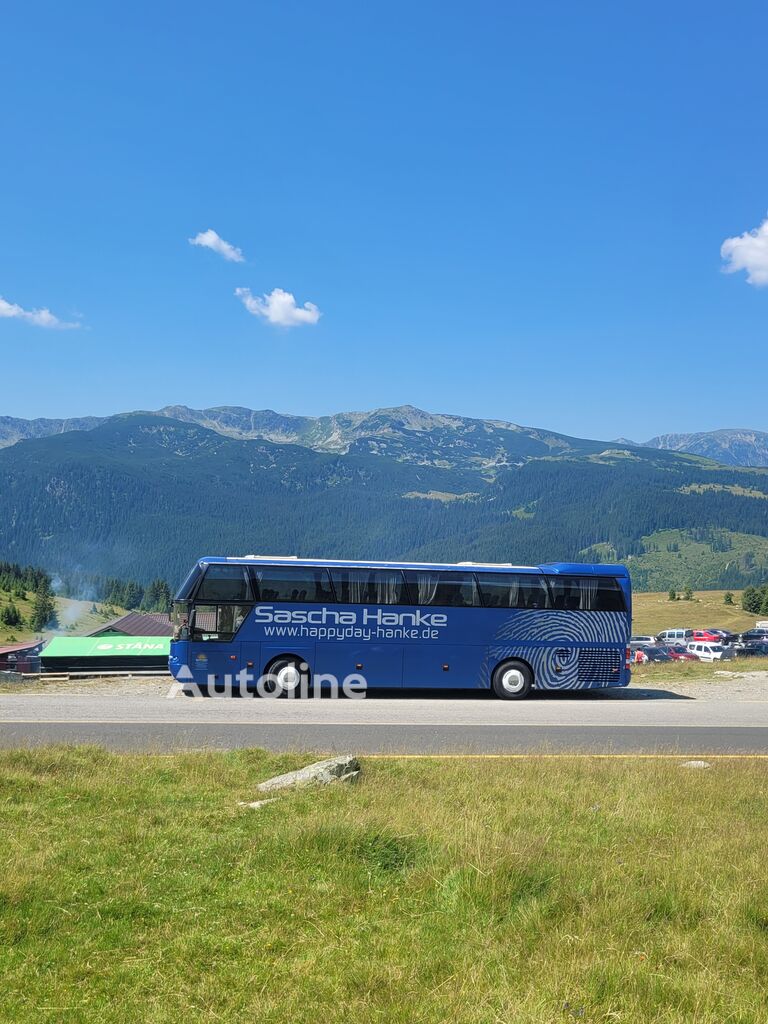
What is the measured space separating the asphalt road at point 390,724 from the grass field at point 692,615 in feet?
391

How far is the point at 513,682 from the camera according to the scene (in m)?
23.8

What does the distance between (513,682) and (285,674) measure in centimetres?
641

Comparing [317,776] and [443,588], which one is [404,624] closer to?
[443,588]

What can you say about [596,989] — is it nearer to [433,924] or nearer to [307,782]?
[433,924]

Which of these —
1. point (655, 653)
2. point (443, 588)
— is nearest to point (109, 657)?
point (443, 588)

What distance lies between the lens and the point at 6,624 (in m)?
159

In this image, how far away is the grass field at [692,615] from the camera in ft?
462

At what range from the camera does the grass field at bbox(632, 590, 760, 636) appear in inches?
5541

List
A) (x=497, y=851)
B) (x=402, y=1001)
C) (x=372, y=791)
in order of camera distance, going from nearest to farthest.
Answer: (x=402, y=1001)
(x=497, y=851)
(x=372, y=791)

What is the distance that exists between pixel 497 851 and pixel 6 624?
556ft

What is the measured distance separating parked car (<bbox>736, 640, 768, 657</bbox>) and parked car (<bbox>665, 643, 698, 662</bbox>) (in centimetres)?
401

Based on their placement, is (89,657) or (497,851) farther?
(89,657)

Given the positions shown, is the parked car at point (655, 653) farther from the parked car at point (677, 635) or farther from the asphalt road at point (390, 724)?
the asphalt road at point (390, 724)

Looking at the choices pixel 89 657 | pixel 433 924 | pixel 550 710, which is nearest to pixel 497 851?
pixel 433 924
